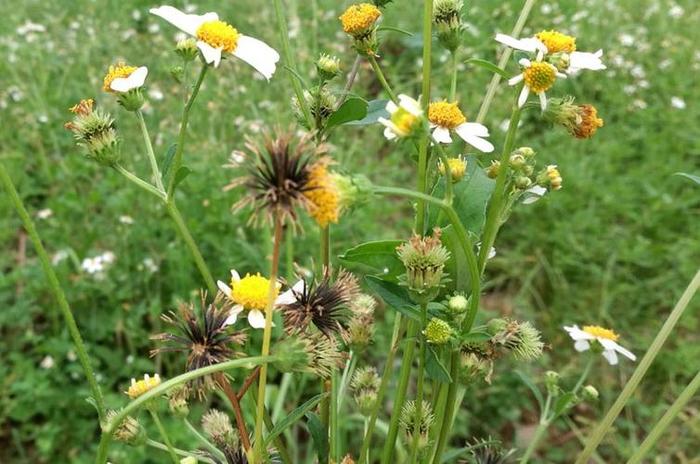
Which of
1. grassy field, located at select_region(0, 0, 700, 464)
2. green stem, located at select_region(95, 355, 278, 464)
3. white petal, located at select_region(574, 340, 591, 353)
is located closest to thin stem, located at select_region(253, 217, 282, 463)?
green stem, located at select_region(95, 355, 278, 464)

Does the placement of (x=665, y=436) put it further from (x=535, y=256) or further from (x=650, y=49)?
(x=650, y=49)

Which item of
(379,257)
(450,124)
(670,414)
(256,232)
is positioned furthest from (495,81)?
(256,232)

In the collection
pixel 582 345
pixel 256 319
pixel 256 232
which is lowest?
pixel 256 232

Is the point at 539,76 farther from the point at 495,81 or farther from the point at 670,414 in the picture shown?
the point at 670,414

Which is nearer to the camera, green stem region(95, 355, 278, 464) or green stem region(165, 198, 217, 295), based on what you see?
green stem region(95, 355, 278, 464)

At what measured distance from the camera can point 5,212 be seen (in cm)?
171

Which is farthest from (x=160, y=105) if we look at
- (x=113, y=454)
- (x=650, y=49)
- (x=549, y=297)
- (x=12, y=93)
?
(x=650, y=49)

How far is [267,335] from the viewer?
40 cm

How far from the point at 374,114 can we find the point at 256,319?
18cm

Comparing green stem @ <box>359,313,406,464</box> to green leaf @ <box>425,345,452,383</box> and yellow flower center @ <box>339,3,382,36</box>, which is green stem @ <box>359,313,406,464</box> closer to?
green leaf @ <box>425,345,452,383</box>

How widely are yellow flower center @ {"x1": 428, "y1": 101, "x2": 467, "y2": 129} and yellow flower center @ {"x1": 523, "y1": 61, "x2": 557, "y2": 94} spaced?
2.7 inches

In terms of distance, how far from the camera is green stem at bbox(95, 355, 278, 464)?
1.13 feet

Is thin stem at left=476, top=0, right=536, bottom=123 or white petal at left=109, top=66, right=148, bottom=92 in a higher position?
thin stem at left=476, top=0, right=536, bottom=123

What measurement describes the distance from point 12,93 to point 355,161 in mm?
1031
